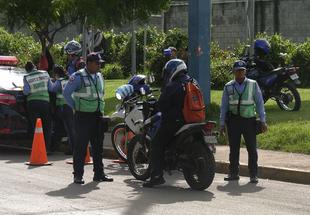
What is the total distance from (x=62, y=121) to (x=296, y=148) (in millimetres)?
4253

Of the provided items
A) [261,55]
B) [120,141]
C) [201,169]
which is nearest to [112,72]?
[261,55]

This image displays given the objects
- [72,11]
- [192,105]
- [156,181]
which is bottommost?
[156,181]

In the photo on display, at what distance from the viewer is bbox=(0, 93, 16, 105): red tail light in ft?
40.7

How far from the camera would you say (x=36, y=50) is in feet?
112

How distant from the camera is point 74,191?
→ 8.95 metres

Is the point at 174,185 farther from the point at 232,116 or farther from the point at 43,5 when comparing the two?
the point at 43,5

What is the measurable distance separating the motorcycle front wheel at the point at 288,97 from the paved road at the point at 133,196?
17.4ft

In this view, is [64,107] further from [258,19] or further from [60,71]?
A: [258,19]

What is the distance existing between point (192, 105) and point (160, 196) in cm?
124

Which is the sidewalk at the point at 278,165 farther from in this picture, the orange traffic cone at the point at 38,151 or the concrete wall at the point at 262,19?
the concrete wall at the point at 262,19

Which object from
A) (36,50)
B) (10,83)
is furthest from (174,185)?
(36,50)

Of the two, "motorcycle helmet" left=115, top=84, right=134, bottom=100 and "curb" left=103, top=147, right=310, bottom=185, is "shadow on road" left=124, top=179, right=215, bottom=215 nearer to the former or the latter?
"curb" left=103, top=147, right=310, bottom=185

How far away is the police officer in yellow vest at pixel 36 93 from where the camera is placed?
1222cm

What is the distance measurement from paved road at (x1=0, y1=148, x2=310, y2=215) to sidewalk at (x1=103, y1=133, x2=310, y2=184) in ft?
0.68
